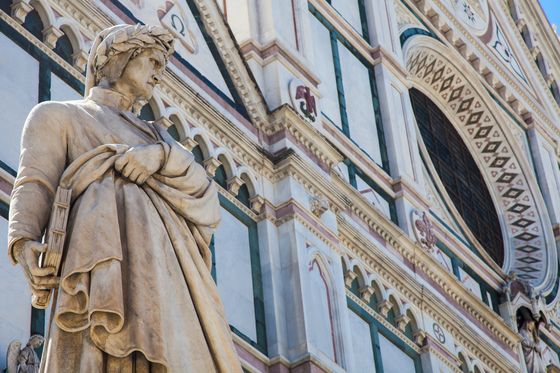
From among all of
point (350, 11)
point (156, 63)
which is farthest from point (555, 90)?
point (156, 63)

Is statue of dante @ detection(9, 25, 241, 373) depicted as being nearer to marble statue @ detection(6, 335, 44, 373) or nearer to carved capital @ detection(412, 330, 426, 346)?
marble statue @ detection(6, 335, 44, 373)

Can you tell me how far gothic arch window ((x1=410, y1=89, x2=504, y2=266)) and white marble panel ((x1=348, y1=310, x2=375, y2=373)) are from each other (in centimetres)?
435

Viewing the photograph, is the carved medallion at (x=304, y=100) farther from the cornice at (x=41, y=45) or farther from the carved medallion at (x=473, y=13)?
the carved medallion at (x=473, y=13)

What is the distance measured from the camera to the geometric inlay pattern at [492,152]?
1669 centimetres

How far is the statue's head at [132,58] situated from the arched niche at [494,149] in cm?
1161

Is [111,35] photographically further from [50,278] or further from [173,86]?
[173,86]

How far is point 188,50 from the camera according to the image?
11.6 m

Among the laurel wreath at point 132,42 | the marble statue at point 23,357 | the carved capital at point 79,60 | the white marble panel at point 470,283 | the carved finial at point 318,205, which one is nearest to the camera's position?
the laurel wreath at point 132,42

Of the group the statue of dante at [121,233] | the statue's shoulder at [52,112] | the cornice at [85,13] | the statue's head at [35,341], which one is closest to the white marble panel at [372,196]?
the cornice at [85,13]

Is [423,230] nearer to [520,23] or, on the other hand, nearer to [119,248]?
[520,23]

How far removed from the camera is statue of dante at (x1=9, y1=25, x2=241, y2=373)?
13.6 feet

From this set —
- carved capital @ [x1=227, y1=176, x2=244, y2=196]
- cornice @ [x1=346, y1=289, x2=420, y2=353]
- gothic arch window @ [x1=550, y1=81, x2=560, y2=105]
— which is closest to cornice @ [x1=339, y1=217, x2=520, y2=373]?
cornice @ [x1=346, y1=289, x2=420, y2=353]

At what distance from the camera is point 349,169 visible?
1323cm

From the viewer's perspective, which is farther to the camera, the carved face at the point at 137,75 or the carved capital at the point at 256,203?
the carved capital at the point at 256,203
